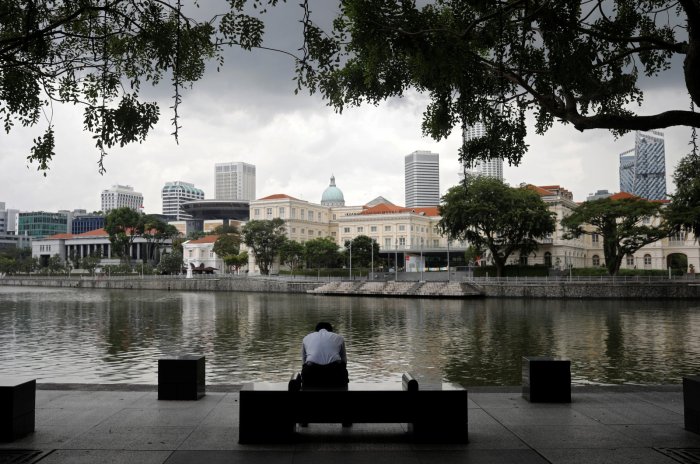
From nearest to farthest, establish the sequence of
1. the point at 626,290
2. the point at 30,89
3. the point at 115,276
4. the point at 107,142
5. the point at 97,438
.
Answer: the point at 97,438, the point at 107,142, the point at 30,89, the point at 626,290, the point at 115,276

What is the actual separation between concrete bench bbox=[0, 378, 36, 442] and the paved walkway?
15 cm

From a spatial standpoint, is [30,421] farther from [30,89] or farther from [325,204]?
[325,204]

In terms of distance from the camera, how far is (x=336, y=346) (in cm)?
874

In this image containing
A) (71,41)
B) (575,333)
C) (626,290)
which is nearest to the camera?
(71,41)

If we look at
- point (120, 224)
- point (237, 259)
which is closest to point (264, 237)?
point (237, 259)

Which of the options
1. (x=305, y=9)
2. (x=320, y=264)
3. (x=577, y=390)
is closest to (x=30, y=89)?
(x=305, y=9)

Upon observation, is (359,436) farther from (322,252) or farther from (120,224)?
(120,224)

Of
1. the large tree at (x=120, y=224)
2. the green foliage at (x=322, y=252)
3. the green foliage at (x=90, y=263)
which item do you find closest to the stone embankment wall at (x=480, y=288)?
the green foliage at (x=322, y=252)

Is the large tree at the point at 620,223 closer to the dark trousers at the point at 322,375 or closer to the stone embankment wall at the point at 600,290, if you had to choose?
the stone embankment wall at the point at 600,290

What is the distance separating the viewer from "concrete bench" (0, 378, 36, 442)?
24.6 feet

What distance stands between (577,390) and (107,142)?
9.24 metres

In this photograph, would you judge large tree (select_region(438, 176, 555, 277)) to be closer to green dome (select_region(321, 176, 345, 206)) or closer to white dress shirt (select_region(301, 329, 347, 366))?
white dress shirt (select_region(301, 329, 347, 366))

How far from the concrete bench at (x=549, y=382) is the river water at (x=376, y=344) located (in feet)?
8.26

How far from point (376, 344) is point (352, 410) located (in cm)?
1592
